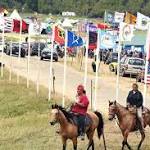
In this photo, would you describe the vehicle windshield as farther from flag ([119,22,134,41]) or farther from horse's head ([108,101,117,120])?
horse's head ([108,101,117,120])

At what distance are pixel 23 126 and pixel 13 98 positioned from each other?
7.80 m

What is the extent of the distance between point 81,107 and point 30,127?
601 cm

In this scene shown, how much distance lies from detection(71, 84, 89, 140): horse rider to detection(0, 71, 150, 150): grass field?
1386 millimetres

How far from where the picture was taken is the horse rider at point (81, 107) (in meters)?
19.0

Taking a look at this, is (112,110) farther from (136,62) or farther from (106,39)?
(136,62)

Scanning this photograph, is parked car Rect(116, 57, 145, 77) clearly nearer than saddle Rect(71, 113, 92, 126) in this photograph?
No

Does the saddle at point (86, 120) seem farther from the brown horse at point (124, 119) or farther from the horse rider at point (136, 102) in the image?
the horse rider at point (136, 102)

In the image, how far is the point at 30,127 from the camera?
24766mm

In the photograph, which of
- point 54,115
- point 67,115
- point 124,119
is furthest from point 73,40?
point 54,115

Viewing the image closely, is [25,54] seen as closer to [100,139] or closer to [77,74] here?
[77,74]

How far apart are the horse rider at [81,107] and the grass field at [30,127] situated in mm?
1386

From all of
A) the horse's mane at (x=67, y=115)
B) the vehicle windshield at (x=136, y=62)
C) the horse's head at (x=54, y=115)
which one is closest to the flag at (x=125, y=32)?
the horse's mane at (x=67, y=115)

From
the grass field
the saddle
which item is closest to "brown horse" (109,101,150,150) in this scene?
the saddle

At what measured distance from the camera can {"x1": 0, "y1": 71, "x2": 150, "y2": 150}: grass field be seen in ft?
69.8
